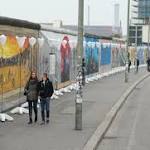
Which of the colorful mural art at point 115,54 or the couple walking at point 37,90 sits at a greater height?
the couple walking at point 37,90

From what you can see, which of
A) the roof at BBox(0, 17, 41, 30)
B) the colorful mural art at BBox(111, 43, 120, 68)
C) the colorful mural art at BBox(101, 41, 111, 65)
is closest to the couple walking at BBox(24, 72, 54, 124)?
the roof at BBox(0, 17, 41, 30)

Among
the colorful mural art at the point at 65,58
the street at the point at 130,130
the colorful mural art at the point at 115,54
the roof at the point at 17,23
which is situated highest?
the roof at the point at 17,23

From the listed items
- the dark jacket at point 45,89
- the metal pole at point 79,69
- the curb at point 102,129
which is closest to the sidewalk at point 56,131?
the curb at point 102,129

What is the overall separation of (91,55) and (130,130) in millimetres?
26852

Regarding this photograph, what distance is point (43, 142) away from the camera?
1538 centimetres

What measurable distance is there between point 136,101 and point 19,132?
14290mm

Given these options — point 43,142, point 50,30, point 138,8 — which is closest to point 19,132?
point 43,142

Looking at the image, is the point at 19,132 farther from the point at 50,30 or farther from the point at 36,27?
the point at 50,30

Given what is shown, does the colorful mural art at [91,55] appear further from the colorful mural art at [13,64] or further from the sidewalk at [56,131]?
the colorful mural art at [13,64]

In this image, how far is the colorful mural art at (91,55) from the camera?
44.2m

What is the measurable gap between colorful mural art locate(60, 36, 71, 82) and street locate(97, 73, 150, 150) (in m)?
5.74

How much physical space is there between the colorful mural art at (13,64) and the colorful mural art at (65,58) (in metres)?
8.65

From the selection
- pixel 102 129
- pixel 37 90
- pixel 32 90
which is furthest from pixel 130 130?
pixel 32 90

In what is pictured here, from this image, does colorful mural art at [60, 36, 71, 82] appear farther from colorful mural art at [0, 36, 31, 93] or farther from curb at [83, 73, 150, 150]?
colorful mural art at [0, 36, 31, 93]
